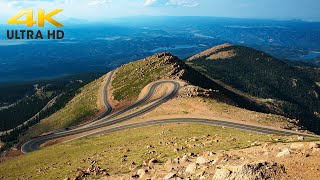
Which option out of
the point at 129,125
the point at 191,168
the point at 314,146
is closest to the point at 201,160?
the point at 191,168

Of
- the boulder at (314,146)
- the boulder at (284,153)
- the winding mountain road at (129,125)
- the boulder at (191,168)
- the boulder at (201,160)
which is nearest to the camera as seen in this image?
the boulder at (284,153)

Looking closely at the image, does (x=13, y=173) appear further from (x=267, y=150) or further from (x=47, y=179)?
(x=267, y=150)

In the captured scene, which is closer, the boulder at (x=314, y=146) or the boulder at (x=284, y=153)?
the boulder at (x=284, y=153)

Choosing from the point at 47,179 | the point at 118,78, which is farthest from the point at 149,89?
the point at 47,179

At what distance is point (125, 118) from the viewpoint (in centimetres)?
11488

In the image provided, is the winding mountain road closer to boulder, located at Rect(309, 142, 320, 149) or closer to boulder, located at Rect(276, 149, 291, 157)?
boulder, located at Rect(309, 142, 320, 149)

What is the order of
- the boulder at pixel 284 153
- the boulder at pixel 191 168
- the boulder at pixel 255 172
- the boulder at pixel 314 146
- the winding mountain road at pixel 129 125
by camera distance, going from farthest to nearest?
the winding mountain road at pixel 129 125 < the boulder at pixel 191 168 < the boulder at pixel 314 146 < the boulder at pixel 284 153 < the boulder at pixel 255 172

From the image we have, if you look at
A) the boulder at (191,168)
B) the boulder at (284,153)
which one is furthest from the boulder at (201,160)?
the boulder at (284,153)

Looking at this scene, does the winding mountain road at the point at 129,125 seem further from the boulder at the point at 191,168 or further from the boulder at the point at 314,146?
the boulder at the point at 191,168

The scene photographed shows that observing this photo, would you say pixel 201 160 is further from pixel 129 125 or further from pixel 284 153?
pixel 129 125

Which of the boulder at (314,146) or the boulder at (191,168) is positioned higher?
the boulder at (314,146)

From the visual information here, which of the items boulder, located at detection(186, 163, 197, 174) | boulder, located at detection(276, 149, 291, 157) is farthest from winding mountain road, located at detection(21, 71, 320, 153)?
boulder, located at detection(186, 163, 197, 174)

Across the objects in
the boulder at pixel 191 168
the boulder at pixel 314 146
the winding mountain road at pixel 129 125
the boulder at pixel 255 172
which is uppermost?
the boulder at pixel 314 146

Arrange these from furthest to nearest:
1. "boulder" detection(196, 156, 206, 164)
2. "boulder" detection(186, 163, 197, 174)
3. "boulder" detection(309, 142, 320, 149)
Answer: "boulder" detection(196, 156, 206, 164) < "boulder" detection(186, 163, 197, 174) < "boulder" detection(309, 142, 320, 149)
